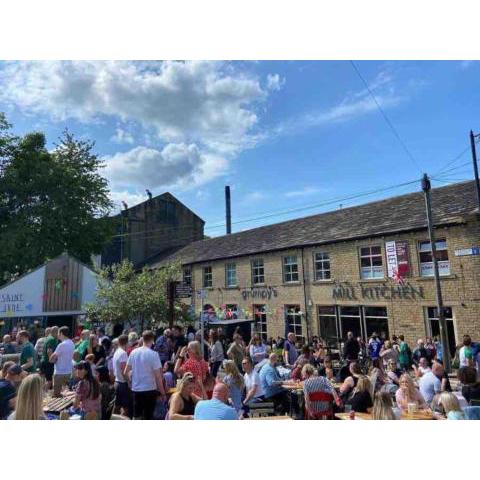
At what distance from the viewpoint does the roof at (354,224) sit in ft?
42.8

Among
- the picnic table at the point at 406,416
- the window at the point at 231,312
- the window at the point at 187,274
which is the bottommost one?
the picnic table at the point at 406,416

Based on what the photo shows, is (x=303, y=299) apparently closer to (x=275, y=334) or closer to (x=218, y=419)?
(x=275, y=334)

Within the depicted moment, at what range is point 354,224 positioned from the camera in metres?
16.4

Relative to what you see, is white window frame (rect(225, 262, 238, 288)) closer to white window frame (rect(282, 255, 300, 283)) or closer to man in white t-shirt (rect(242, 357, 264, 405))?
white window frame (rect(282, 255, 300, 283))

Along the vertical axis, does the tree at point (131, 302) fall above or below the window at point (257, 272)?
below

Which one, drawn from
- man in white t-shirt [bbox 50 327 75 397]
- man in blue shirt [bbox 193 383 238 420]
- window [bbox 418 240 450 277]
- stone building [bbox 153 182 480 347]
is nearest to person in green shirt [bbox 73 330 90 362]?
man in white t-shirt [bbox 50 327 75 397]

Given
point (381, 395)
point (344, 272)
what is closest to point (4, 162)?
point (344, 272)

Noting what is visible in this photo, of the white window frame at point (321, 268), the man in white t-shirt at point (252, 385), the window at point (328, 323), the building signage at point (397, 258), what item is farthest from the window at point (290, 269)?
the man in white t-shirt at point (252, 385)

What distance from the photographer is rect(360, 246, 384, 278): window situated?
1491 centimetres

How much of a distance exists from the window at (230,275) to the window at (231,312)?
118 cm

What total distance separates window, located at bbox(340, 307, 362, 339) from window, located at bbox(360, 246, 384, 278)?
59.8 inches

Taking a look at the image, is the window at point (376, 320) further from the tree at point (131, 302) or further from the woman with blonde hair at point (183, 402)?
the woman with blonde hair at point (183, 402)

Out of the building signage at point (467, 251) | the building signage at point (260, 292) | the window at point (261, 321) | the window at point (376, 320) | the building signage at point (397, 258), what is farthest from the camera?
the window at point (261, 321)

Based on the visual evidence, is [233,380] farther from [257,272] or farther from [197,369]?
[257,272]
